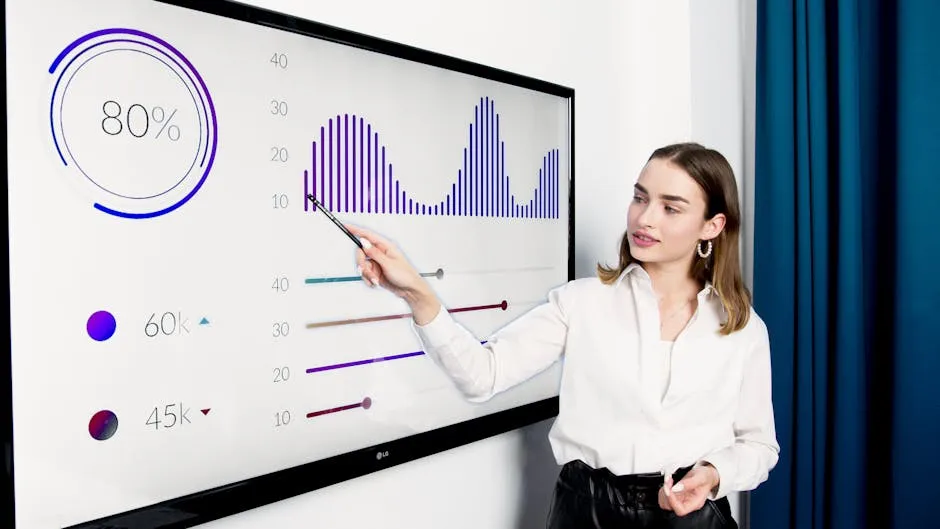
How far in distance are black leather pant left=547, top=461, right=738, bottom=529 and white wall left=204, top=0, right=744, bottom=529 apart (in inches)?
10.5

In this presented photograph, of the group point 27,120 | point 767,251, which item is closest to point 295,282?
point 27,120

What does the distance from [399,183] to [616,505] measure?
0.72 meters

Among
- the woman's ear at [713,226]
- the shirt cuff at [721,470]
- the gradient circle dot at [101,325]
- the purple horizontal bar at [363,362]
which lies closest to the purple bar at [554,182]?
the woman's ear at [713,226]

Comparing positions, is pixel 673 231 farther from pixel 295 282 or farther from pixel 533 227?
pixel 295 282

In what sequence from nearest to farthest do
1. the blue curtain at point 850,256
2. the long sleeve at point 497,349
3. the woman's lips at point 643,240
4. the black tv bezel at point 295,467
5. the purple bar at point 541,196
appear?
the black tv bezel at point 295,467
the long sleeve at point 497,349
the woman's lips at point 643,240
the purple bar at point 541,196
the blue curtain at point 850,256

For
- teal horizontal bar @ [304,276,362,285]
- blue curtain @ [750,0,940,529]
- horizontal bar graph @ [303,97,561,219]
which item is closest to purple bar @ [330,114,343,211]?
horizontal bar graph @ [303,97,561,219]

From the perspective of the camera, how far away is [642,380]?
1.31m

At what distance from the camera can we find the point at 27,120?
83cm

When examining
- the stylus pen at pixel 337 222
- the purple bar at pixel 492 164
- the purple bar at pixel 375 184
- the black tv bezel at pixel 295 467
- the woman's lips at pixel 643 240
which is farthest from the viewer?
the purple bar at pixel 492 164

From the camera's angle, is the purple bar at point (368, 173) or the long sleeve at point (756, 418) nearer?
the purple bar at point (368, 173)

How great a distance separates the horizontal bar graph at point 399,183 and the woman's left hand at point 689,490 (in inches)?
25.2

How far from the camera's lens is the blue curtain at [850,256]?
67.9 inches

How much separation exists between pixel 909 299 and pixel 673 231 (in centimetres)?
84

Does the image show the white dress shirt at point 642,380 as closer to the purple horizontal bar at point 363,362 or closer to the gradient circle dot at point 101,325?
the purple horizontal bar at point 363,362
